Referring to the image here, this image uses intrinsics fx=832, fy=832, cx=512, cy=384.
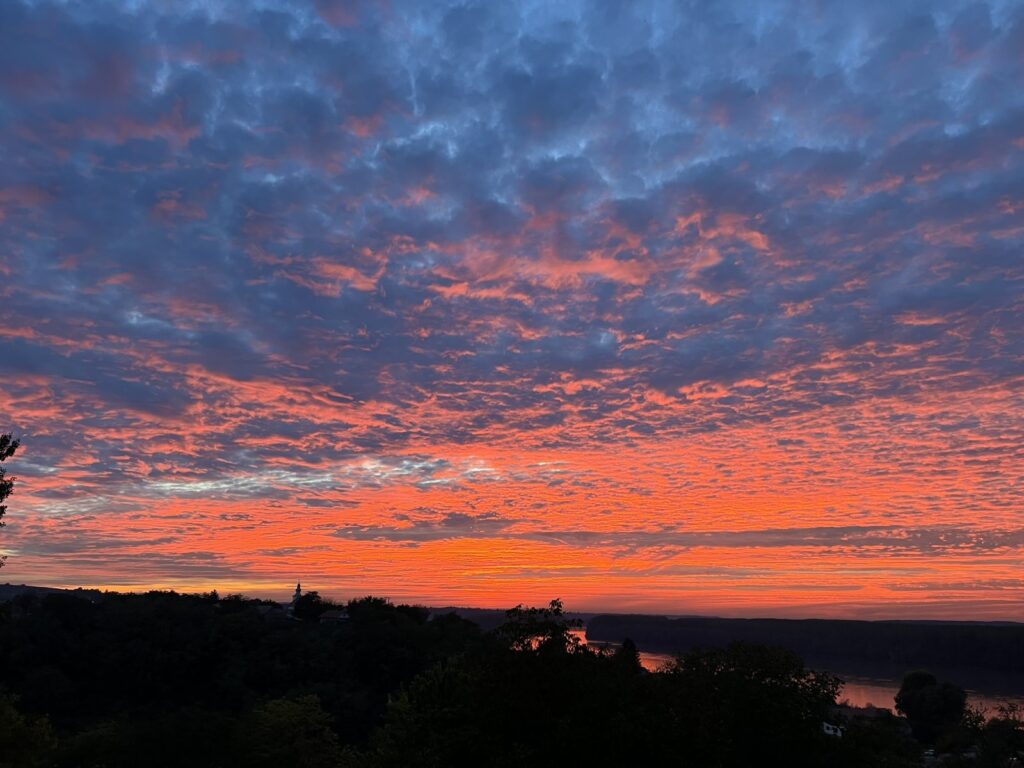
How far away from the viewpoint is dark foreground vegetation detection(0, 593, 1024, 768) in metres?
23.3

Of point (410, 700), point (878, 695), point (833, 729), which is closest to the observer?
point (833, 729)

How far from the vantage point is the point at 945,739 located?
48.7 metres

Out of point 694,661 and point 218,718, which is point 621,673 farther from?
point 218,718

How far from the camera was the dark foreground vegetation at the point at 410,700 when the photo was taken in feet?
76.5

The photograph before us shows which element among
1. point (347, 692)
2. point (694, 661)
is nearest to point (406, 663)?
point (347, 692)

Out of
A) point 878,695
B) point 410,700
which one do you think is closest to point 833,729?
point 410,700

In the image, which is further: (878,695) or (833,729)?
(878,695)

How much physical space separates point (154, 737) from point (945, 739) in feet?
161

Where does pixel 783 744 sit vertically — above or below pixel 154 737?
above

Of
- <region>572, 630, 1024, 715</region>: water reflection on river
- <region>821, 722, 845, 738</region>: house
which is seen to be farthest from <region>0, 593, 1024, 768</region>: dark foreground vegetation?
<region>572, 630, 1024, 715</region>: water reflection on river

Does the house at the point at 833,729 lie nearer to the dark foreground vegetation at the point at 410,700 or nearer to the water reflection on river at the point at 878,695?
the dark foreground vegetation at the point at 410,700

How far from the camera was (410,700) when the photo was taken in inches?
1230

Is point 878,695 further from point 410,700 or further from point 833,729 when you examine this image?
point 410,700

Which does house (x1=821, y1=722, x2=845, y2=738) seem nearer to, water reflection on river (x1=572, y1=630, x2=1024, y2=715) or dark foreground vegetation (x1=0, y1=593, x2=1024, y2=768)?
dark foreground vegetation (x1=0, y1=593, x2=1024, y2=768)
